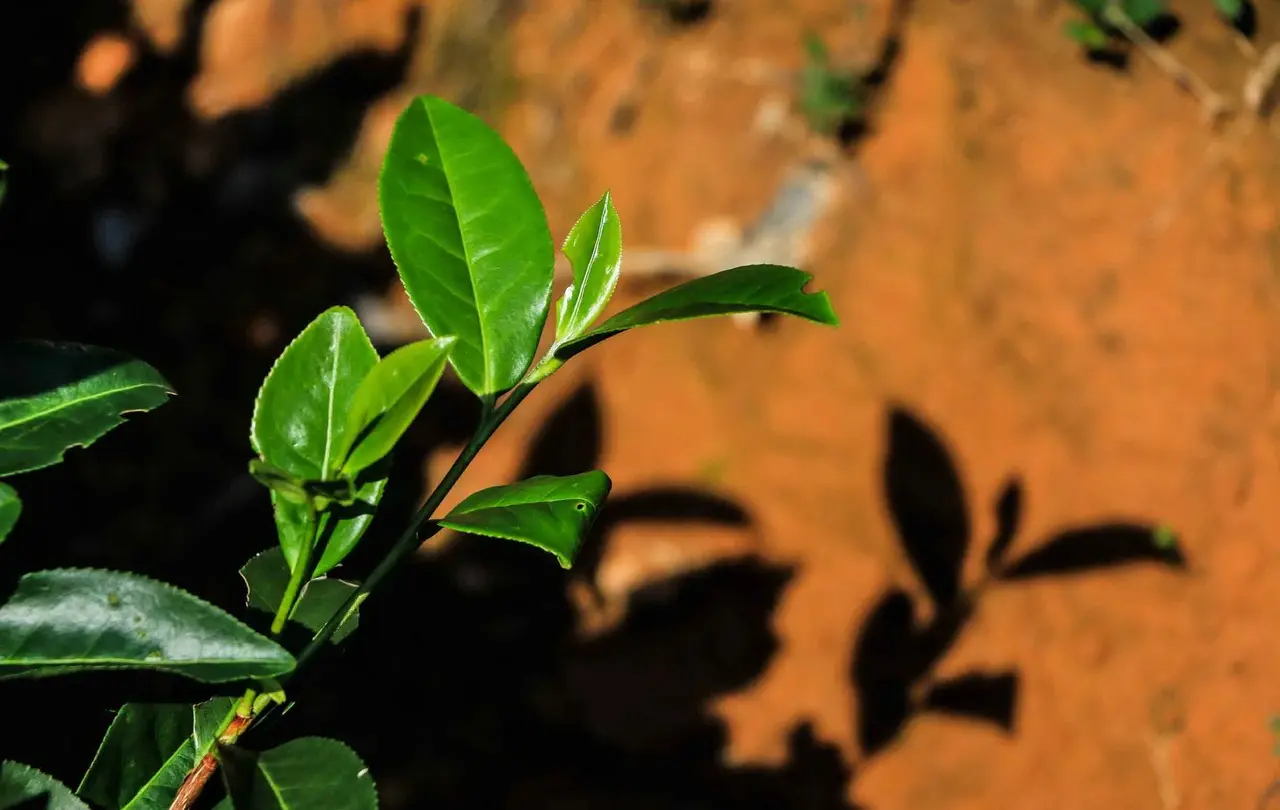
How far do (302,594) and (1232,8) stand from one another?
3.08m

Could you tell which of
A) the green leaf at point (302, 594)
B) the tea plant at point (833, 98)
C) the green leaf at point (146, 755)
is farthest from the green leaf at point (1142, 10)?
the green leaf at point (146, 755)

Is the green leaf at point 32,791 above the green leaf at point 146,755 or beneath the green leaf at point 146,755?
above

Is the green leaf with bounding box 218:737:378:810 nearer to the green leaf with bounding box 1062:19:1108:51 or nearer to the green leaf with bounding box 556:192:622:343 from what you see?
the green leaf with bounding box 556:192:622:343

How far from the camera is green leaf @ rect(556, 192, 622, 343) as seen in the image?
84 centimetres

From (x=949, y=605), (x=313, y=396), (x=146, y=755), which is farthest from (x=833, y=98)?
(x=146, y=755)

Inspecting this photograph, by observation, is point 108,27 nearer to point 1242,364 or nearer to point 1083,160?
point 1083,160

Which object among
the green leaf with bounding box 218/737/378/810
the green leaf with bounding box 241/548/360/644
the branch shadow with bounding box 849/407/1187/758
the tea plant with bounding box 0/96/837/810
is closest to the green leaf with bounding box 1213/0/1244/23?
the branch shadow with bounding box 849/407/1187/758

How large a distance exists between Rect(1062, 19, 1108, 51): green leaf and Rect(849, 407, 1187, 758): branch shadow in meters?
1.40

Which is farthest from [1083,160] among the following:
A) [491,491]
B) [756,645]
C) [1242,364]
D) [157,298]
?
[157,298]

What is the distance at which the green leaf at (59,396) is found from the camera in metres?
0.74

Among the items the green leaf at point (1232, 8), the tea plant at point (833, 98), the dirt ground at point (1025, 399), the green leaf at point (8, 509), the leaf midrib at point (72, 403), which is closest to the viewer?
the green leaf at point (8, 509)

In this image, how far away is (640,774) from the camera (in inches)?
102

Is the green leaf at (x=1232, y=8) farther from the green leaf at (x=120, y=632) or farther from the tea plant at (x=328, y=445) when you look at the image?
the green leaf at (x=120, y=632)

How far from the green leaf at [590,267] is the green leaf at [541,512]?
0.41 ft
